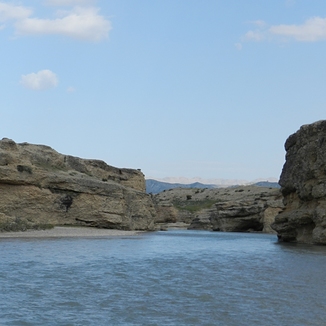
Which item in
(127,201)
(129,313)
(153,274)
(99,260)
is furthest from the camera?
(127,201)

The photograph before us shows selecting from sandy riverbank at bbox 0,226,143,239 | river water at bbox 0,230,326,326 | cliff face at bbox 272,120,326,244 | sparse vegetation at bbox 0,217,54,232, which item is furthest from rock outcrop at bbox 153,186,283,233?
river water at bbox 0,230,326,326

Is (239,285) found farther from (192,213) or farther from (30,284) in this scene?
(192,213)

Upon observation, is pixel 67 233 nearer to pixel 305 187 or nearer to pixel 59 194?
pixel 59 194

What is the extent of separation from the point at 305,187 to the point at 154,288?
2445 cm

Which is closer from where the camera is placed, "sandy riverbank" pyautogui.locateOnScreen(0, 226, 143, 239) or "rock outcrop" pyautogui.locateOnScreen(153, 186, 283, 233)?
"sandy riverbank" pyautogui.locateOnScreen(0, 226, 143, 239)

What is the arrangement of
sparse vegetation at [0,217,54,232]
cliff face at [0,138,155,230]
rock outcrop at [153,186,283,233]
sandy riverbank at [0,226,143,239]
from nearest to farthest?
sandy riverbank at [0,226,143,239], sparse vegetation at [0,217,54,232], cliff face at [0,138,155,230], rock outcrop at [153,186,283,233]

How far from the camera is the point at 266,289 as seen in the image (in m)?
19.8

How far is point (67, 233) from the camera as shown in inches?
1718

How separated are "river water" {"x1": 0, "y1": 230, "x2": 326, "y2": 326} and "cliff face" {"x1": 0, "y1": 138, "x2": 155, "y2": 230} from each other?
13.0 m

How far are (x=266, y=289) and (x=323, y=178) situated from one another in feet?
69.5

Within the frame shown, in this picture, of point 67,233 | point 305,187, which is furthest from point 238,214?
point 67,233

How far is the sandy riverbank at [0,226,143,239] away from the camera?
129 feet

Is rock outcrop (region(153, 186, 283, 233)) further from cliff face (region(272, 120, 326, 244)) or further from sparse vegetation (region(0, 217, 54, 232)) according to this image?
sparse vegetation (region(0, 217, 54, 232))

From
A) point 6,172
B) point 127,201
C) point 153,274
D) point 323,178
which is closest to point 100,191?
point 127,201
